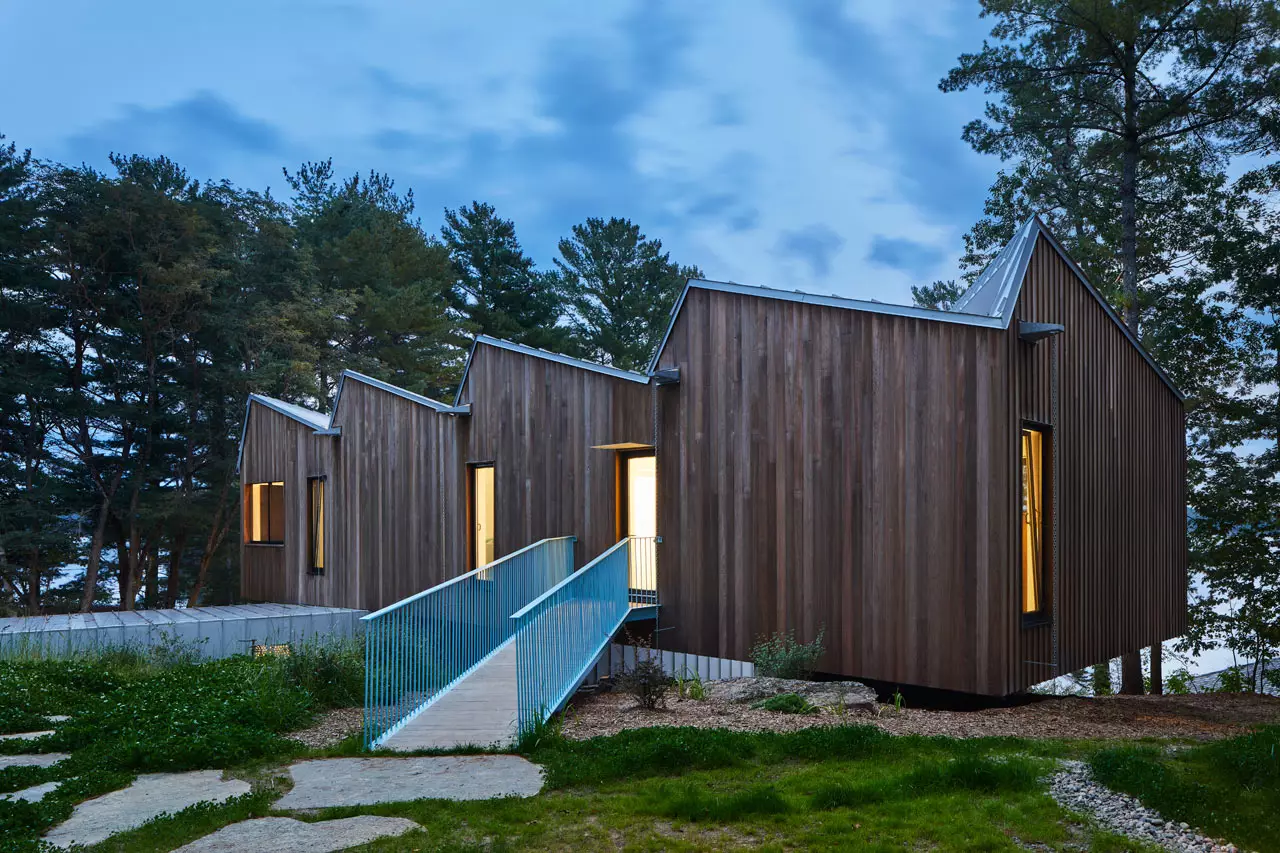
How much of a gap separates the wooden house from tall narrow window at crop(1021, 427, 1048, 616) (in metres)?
0.03

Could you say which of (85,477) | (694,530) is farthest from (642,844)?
(85,477)

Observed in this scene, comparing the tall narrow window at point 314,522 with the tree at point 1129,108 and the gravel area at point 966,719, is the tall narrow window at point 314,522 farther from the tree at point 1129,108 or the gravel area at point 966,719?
the tree at point 1129,108

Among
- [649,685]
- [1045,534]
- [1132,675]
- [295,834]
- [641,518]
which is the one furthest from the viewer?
[1132,675]

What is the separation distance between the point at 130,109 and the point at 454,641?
559 feet

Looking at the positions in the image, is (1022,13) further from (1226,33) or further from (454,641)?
(454,641)

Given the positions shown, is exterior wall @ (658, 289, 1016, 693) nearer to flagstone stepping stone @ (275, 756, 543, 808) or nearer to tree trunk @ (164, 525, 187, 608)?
flagstone stepping stone @ (275, 756, 543, 808)

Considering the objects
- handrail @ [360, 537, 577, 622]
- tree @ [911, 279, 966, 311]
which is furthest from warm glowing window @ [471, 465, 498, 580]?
tree @ [911, 279, 966, 311]

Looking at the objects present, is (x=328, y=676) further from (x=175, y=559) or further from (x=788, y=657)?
(x=175, y=559)

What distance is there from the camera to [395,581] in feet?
48.1

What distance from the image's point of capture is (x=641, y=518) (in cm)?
1174

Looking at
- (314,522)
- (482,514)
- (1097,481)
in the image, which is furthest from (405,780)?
(314,522)

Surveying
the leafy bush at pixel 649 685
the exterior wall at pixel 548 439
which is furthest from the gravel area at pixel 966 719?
the exterior wall at pixel 548 439

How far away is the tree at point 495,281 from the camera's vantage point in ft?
108

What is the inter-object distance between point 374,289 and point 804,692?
2404 centimetres
